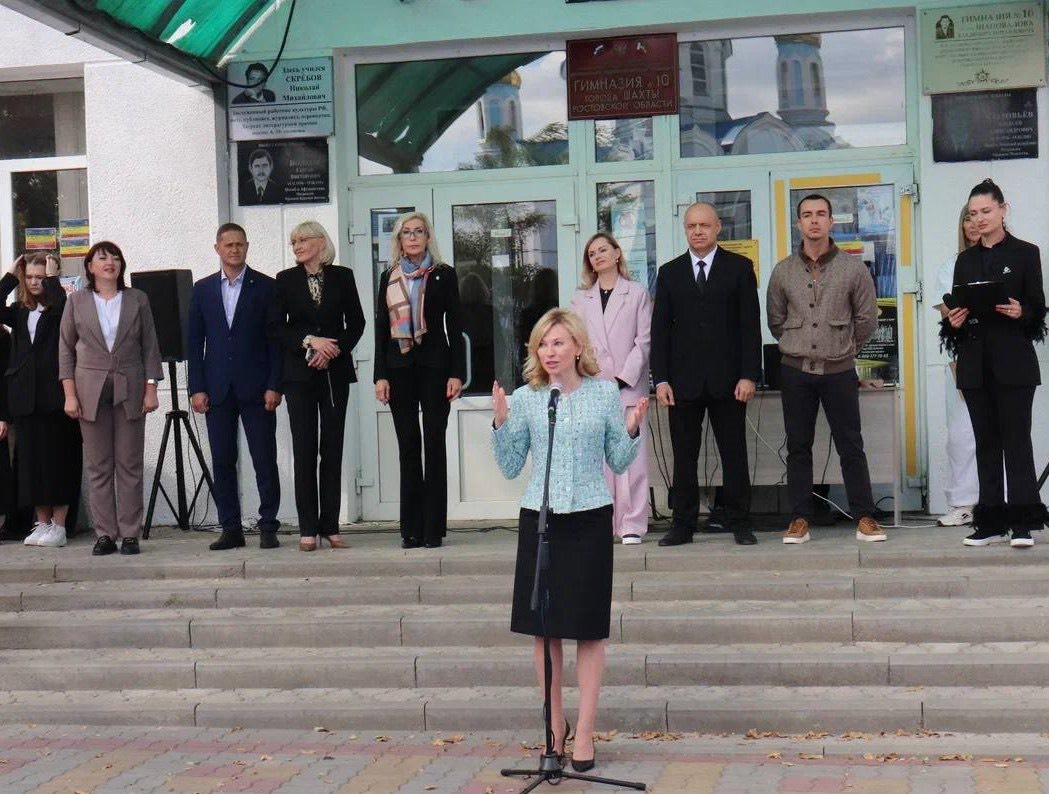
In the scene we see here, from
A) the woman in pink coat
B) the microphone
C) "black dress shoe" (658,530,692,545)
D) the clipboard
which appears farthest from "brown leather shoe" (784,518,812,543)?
the microphone

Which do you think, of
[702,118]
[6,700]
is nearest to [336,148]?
[702,118]

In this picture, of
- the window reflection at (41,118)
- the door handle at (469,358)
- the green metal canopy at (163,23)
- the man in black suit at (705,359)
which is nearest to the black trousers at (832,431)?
the man in black suit at (705,359)

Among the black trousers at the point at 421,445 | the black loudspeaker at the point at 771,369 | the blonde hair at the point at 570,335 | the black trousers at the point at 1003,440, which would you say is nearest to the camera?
the blonde hair at the point at 570,335

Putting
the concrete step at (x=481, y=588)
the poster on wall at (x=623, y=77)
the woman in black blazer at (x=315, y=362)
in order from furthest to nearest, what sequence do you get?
1. the poster on wall at (x=623, y=77)
2. the woman in black blazer at (x=315, y=362)
3. the concrete step at (x=481, y=588)

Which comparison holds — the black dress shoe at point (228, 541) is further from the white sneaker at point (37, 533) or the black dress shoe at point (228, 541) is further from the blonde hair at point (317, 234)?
the blonde hair at point (317, 234)

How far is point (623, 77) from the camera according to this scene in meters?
10.9

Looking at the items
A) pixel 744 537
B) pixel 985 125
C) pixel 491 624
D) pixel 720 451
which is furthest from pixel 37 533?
pixel 985 125

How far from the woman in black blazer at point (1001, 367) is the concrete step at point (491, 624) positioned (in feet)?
2.52

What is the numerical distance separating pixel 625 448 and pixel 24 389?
18.7ft

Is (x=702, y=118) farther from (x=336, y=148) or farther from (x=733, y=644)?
(x=733, y=644)

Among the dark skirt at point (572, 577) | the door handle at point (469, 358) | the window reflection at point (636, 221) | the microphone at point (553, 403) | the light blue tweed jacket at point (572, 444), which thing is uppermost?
the window reflection at point (636, 221)

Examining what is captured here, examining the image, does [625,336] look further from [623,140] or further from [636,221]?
[623,140]

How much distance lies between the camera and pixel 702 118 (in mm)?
10844

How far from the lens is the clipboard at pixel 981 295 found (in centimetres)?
827
